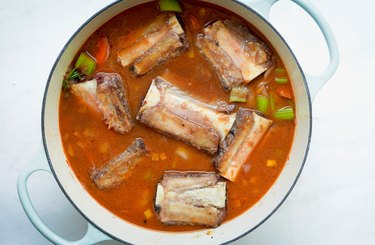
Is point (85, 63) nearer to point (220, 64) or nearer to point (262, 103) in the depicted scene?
point (220, 64)

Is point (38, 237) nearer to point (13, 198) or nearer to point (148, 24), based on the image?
point (13, 198)

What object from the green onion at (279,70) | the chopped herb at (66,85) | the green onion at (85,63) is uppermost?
the green onion at (279,70)

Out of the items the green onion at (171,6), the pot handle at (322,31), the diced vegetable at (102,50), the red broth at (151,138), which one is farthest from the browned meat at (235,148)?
the diced vegetable at (102,50)

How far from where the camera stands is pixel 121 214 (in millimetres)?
2943

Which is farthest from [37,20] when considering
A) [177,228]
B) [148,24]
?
[177,228]

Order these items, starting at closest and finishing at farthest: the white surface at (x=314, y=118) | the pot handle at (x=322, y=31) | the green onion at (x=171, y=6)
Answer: the pot handle at (x=322, y=31), the green onion at (x=171, y=6), the white surface at (x=314, y=118)

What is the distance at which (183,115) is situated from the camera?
2.90 metres

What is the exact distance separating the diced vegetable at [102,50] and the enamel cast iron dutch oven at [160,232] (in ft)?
0.23

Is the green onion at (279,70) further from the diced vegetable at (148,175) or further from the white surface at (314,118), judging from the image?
the diced vegetable at (148,175)

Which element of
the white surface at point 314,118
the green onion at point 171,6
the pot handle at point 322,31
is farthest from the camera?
the white surface at point 314,118

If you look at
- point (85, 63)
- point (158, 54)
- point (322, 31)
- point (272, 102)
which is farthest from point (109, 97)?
point (322, 31)

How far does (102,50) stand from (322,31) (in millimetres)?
976

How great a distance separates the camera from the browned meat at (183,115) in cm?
286

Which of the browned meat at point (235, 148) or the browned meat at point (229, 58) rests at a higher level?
the browned meat at point (229, 58)
